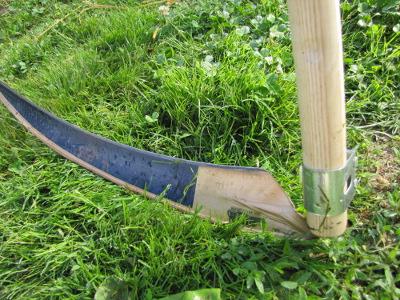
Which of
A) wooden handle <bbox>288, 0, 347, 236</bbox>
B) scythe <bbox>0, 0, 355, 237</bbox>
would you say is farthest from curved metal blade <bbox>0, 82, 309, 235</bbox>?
wooden handle <bbox>288, 0, 347, 236</bbox>

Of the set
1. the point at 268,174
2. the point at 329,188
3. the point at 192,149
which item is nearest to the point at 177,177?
the point at 192,149

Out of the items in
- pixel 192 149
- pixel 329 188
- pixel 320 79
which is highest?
pixel 320 79

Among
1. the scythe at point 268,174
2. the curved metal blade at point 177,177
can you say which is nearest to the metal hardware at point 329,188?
the scythe at point 268,174

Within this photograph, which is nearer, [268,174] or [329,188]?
[329,188]

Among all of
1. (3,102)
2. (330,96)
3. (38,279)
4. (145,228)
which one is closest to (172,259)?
(145,228)

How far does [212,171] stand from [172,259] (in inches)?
13.4

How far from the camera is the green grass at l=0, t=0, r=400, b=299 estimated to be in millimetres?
1517

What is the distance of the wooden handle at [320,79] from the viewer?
114 centimetres

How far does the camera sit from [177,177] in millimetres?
1798

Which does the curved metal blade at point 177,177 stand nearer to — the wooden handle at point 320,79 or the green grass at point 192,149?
the green grass at point 192,149

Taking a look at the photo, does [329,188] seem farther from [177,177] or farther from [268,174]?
[177,177]

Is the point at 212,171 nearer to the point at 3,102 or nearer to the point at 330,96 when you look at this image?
the point at 330,96

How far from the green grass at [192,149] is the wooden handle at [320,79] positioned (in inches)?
14.6

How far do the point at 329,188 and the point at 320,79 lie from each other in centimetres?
31
